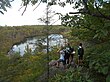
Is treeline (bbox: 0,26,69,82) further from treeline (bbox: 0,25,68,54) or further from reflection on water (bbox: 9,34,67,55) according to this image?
reflection on water (bbox: 9,34,67,55)

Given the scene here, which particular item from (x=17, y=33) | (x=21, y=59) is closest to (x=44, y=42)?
(x=21, y=59)

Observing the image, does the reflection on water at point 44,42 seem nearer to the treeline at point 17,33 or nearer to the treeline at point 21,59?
the treeline at point 21,59

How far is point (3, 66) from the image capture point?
119 ft

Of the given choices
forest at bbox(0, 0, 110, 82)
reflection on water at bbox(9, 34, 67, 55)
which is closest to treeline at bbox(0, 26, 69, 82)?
forest at bbox(0, 0, 110, 82)

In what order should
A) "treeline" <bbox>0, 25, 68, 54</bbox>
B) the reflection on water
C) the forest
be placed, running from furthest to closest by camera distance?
"treeline" <bbox>0, 25, 68, 54</bbox> → the reflection on water → the forest

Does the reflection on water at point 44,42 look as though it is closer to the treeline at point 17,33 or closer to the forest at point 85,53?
the forest at point 85,53

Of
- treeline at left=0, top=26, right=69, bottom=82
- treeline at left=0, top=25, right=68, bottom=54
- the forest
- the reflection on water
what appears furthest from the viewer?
treeline at left=0, top=25, right=68, bottom=54

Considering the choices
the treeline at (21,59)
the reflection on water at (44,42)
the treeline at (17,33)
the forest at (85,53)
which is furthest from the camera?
the treeline at (17,33)

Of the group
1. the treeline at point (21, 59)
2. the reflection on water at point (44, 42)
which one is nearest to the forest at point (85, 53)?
the treeline at point (21, 59)

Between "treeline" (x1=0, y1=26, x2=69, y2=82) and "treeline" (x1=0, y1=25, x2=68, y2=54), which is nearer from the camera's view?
"treeline" (x1=0, y1=26, x2=69, y2=82)

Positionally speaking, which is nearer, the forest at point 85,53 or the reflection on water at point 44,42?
the forest at point 85,53

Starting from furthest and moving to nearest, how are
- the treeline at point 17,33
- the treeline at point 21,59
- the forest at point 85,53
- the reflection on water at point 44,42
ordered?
the treeline at point 17,33, the treeline at point 21,59, the reflection on water at point 44,42, the forest at point 85,53

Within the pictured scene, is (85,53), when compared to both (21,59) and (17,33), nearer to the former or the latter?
(21,59)

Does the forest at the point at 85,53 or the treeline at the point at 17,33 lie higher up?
the forest at the point at 85,53
